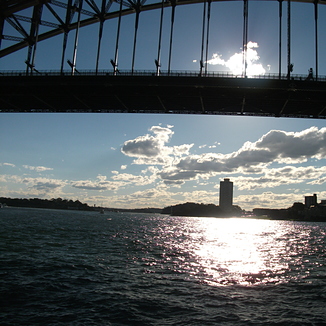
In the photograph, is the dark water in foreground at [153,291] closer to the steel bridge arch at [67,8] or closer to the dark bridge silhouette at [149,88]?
the dark bridge silhouette at [149,88]

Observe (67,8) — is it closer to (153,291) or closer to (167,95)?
(167,95)

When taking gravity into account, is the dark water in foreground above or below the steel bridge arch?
below

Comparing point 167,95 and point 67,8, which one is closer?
point 167,95

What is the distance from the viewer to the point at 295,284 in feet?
53.0

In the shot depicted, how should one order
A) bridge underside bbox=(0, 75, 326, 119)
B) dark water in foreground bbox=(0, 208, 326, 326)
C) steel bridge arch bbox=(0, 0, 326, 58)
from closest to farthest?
dark water in foreground bbox=(0, 208, 326, 326), bridge underside bbox=(0, 75, 326, 119), steel bridge arch bbox=(0, 0, 326, 58)

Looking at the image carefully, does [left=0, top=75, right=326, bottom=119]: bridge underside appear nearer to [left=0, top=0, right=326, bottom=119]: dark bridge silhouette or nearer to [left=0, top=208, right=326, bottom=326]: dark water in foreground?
[left=0, top=0, right=326, bottom=119]: dark bridge silhouette

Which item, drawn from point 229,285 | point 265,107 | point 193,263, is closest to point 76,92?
point 265,107

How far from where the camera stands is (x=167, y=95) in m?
44.2

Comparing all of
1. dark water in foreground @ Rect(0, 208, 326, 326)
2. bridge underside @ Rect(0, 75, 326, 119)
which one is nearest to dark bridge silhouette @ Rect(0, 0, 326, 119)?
bridge underside @ Rect(0, 75, 326, 119)

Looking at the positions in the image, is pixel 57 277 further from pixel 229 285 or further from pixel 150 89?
pixel 150 89

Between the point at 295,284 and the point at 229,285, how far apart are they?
3747mm

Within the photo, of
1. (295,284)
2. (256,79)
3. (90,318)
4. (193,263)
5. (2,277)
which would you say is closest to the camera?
(90,318)

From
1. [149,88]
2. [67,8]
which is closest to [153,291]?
[149,88]

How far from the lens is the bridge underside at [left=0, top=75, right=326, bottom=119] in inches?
1581
